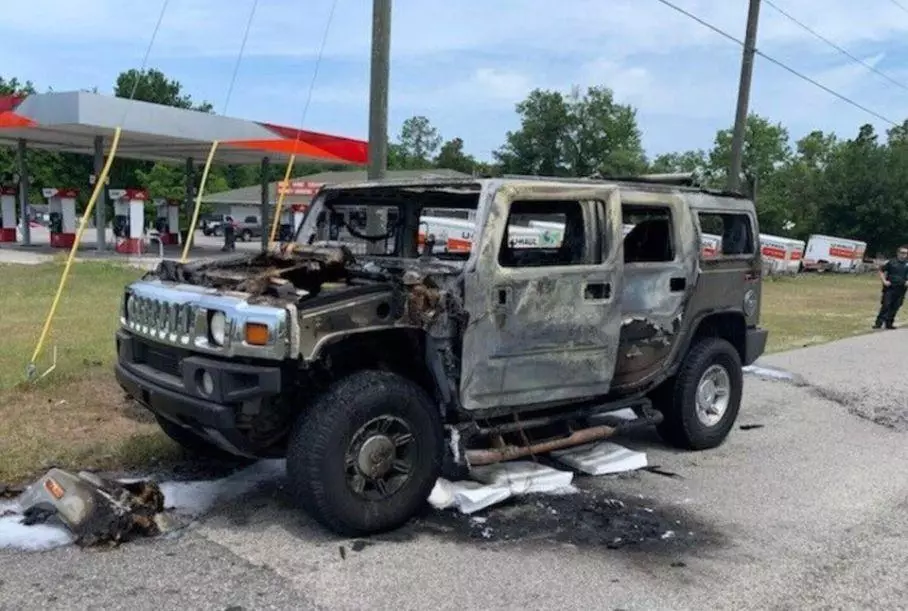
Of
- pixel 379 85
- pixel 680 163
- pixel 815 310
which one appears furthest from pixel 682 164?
pixel 379 85

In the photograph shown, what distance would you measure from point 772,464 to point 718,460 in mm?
385

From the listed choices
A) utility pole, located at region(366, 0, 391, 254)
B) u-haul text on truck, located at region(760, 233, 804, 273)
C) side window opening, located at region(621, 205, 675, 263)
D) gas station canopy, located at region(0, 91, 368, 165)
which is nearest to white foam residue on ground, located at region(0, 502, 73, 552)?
side window opening, located at region(621, 205, 675, 263)

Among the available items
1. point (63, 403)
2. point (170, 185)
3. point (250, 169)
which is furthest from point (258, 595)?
point (250, 169)

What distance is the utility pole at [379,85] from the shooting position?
8.28 m

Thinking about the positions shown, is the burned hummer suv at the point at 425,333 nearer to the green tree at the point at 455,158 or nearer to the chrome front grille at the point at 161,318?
the chrome front grille at the point at 161,318

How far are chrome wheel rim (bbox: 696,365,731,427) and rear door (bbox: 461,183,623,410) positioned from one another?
1.38 meters

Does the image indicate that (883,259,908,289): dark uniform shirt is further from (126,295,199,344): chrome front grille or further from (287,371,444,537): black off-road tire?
(126,295,199,344): chrome front grille

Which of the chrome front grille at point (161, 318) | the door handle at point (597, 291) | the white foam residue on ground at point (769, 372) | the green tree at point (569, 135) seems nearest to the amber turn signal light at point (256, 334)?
the chrome front grille at point (161, 318)

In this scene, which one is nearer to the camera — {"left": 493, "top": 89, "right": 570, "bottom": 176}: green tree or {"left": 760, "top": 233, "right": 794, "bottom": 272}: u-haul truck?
{"left": 760, "top": 233, "right": 794, "bottom": 272}: u-haul truck

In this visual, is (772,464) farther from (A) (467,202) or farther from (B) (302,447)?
(B) (302,447)

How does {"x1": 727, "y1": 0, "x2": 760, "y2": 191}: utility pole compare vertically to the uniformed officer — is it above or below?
above

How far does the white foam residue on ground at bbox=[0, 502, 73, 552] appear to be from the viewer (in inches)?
166

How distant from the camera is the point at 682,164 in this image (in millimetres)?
79125

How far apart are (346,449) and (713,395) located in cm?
352
